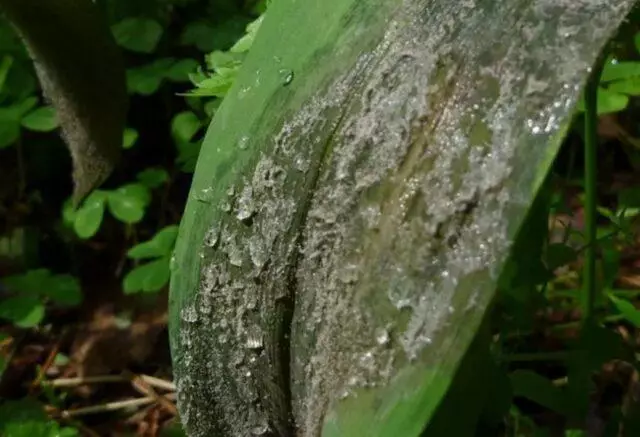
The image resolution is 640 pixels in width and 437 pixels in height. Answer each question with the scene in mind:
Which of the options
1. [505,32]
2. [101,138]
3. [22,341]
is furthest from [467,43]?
[22,341]

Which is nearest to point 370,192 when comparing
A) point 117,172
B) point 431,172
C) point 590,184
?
point 431,172

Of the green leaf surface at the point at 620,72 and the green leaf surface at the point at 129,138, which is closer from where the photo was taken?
the green leaf surface at the point at 620,72

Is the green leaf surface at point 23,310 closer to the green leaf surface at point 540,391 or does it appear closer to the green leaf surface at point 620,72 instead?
the green leaf surface at point 540,391

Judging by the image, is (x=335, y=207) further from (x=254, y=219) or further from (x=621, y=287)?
(x=621, y=287)

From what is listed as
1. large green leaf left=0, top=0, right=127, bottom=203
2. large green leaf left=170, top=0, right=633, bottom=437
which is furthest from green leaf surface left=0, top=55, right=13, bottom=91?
large green leaf left=170, top=0, right=633, bottom=437

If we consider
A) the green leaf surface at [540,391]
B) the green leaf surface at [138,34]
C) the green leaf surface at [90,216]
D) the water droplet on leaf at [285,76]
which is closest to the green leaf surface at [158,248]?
the green leaf surface at [90,216]

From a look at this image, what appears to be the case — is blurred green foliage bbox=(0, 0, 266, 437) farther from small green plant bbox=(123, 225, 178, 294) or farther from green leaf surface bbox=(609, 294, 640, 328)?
green leaf surface bbox=(609, 294, 640, 328)
